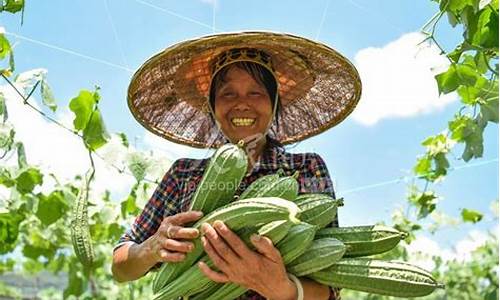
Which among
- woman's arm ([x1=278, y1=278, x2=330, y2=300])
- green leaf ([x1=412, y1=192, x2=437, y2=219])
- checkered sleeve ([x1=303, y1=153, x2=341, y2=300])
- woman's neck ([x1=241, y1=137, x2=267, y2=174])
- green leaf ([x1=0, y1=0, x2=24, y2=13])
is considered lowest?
woman's arm ([x1=278, y1=278, x2=330, y2=300])

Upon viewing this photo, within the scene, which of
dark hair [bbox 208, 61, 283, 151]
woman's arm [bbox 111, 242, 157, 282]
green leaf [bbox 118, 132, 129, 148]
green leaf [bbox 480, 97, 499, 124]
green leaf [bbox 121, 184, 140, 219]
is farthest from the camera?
green leaf [bbox 121, 184, 140, 219]

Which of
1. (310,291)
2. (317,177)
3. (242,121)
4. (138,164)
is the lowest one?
(310,291)

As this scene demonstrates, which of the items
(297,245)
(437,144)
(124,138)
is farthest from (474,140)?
(297,245)

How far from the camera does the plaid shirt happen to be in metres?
1.78

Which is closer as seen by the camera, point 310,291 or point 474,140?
point 310,291

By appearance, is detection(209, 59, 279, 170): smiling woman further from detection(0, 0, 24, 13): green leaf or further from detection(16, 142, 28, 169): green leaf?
detection(16, 142, 28, 169): green leaf

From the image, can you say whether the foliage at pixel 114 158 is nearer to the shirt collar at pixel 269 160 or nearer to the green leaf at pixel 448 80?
the green leaf at pixel 448 80

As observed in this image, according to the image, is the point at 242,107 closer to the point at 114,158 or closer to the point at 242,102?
the point at 242,102

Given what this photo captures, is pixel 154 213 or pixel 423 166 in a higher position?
pixel 423 166

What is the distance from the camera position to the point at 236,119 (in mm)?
1781

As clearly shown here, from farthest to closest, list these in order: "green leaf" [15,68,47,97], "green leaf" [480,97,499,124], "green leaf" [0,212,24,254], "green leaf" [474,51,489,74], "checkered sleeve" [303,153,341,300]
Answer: "green leaf" [0,212,24,254], "green leaf" [480,97,499,124], "green leaf" [15,68,47,97], "green leaf" [474,51,489,74], "checkered sleeve" [303,153,341,300]

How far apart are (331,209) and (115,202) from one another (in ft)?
10.4

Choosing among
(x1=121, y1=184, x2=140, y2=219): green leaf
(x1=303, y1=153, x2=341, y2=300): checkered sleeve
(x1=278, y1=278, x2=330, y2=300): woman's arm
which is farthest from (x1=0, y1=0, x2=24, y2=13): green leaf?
(x1=121, y1=184, x2=140, y2=219): green leaf

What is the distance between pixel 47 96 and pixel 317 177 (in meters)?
1.10
